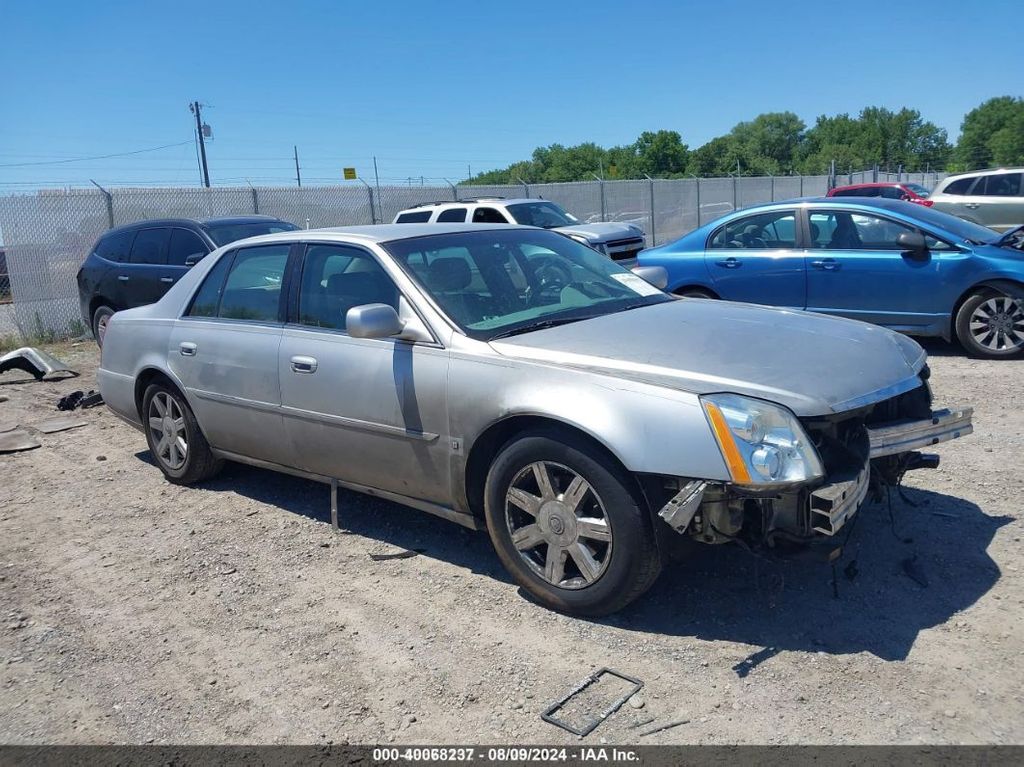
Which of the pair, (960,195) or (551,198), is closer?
(960,195)

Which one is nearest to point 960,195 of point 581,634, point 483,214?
point 483,214

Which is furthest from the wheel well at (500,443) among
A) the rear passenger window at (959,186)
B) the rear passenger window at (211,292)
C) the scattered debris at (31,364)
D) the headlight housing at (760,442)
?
the rear passenger window at (959,186)

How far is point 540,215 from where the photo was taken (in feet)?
50.4

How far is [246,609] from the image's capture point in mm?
4168

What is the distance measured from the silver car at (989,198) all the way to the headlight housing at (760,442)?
1429 centimetres

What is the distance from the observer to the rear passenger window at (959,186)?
54.4 ft

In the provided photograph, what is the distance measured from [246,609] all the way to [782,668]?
7.86 ft

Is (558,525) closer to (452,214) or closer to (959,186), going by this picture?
(452,214)

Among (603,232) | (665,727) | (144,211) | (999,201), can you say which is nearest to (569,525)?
(665,727)

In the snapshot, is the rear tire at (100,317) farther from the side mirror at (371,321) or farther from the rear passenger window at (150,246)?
the side mirror at (371,321)

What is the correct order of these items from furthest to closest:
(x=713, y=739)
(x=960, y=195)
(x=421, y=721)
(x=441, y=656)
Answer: (x=960, y=195), (x=441, y=656), (x=421, y=721), (x=713, y=739)

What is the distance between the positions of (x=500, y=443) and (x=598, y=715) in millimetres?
1321

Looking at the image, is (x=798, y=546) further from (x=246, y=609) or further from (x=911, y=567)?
(x=246, y=609)

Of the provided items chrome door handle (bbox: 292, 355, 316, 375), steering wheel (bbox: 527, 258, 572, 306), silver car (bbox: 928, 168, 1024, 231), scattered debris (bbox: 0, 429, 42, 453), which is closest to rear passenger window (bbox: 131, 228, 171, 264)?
scattered debris (bbox: 0, 429, 42, 453)
